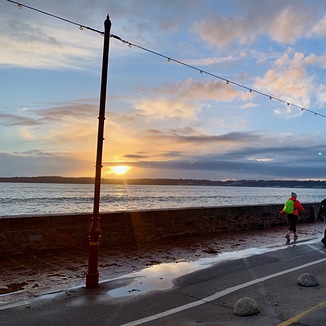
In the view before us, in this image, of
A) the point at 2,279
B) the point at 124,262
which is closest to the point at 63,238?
the point at 124,262

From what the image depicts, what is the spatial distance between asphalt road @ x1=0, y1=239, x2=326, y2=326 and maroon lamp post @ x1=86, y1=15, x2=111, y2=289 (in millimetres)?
265

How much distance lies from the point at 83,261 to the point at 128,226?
2535mm

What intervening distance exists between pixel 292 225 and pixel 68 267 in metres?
8.34

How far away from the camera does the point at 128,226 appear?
10.7m

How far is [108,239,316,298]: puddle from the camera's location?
→ 21.1ft

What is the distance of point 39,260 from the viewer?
824 cm

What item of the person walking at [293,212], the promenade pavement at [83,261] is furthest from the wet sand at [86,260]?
the person walking at [293,212]

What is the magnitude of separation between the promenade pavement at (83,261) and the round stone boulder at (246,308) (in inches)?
21.4

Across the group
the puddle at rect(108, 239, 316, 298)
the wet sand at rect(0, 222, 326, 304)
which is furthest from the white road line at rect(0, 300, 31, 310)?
the puddle at rect(108, 239, 316, 298)

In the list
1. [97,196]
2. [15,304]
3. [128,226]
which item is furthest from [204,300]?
[128,226]

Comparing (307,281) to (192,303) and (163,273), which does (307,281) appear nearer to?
(192,303)

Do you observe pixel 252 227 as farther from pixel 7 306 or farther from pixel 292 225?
pixel 7 306

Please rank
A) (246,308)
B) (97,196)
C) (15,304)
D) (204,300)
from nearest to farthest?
(246,308) < (15,304) < (204,300) < (97,196)

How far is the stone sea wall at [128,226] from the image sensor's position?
8633mm
